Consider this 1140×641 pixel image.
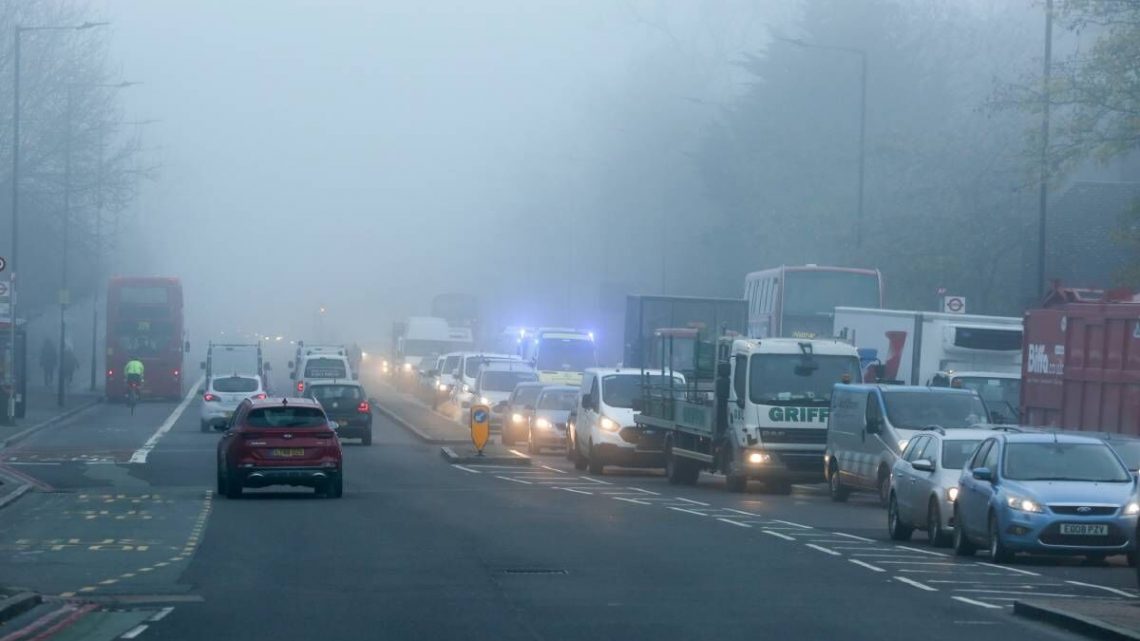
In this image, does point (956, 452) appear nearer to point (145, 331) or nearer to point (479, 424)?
point (479, 424)

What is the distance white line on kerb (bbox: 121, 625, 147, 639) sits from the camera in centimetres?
1209

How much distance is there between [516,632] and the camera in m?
12.3

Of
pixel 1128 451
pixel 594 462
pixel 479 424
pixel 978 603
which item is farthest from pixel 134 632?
pixel 479 424

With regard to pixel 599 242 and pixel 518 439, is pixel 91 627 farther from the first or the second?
pixel 599 242

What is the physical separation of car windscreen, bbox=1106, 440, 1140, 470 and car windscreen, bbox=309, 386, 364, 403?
2246 cm

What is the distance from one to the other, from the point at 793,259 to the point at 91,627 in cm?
5640

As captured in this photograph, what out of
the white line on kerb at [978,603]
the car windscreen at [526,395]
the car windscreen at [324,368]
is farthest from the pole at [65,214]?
the white line on kerb at [978,603]

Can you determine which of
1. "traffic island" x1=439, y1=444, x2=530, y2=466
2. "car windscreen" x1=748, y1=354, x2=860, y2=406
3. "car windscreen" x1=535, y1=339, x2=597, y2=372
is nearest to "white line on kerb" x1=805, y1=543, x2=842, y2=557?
"car windscreen" x1=748, y1=354, x2=860, y2=406

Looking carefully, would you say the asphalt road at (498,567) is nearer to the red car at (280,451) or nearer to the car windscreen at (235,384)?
the red car at (280,451)

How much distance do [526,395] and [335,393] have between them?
180 inches

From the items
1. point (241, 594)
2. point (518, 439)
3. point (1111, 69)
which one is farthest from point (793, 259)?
point (241, 594)

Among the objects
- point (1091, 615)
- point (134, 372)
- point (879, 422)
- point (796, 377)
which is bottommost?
point (134, 372)

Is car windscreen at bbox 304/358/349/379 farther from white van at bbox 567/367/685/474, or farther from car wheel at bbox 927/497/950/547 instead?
car wheel at bbox 927/497/950/547

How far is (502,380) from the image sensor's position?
158 ft
